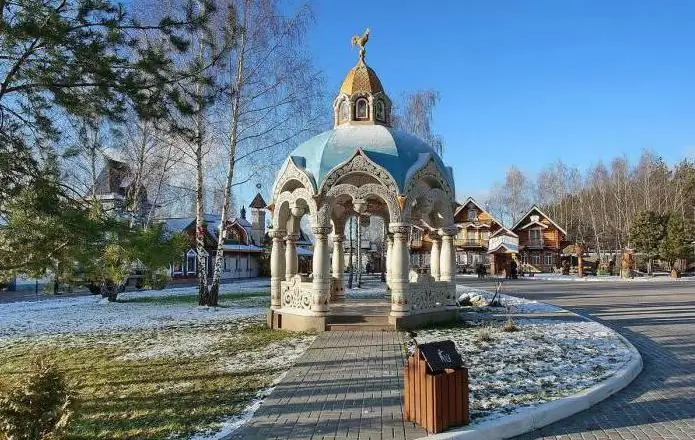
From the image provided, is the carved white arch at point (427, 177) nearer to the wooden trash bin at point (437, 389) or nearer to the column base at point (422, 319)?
the column base at point (422, 319)

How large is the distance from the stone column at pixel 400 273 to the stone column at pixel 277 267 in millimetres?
3340

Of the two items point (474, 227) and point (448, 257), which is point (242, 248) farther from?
point (448, 257)

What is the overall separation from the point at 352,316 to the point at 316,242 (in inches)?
83.5

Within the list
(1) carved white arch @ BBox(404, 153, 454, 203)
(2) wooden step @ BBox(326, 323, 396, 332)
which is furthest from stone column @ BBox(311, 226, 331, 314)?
(1) carved white arch @ BBox(404, 153, 454, 203)

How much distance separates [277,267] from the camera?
14.7m

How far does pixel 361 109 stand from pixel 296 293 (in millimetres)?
5596

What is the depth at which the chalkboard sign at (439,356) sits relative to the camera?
18.8 ft

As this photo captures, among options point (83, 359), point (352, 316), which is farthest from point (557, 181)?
point (83, 359)

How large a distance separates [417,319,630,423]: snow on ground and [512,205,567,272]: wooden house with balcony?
144 feet

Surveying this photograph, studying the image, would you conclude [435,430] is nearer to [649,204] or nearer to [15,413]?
[15,413]

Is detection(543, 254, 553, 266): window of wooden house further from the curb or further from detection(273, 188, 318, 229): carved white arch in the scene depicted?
the curb

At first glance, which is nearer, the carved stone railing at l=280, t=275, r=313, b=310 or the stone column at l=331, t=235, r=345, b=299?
the carved stone railing at l=280, t=275, r=313, b=310

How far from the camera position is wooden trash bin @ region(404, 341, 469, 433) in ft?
18.5

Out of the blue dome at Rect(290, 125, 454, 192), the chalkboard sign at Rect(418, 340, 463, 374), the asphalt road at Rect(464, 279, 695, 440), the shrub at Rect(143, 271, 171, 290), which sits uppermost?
the blue dome at Rect(290, 125, 454, 192)
